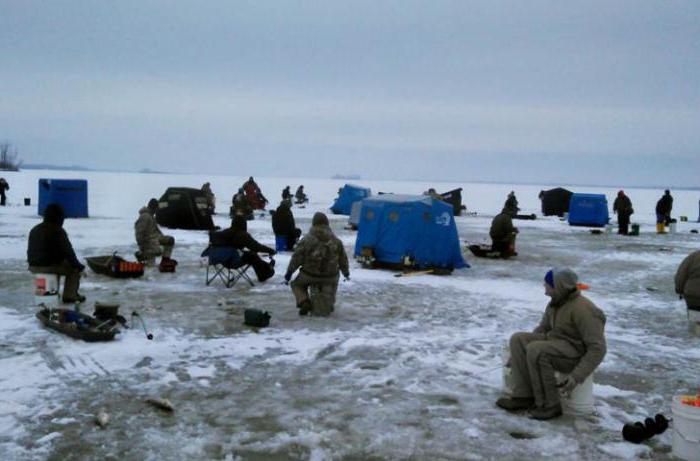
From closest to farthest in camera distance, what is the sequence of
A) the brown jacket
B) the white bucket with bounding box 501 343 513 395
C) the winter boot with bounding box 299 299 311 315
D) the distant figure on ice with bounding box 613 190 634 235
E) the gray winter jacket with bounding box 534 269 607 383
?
the gray winter jacket with bounding box 534 269 607 383, the white bucket with bounding box 501 343 513 395, the brown jacket, the winter boot with bounding box 299 299 311 315, the distant figure on ice with bounding box 613 190 634 235

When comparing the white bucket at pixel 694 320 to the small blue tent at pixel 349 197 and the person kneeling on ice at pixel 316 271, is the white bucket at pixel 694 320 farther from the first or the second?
the small blue tent at pixel 349 197

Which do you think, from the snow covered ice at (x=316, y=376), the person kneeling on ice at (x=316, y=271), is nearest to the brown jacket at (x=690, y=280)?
the snow covered ice at (x=316, y=376)

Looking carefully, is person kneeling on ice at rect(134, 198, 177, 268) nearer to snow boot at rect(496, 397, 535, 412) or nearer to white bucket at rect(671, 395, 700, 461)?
snow boot at rect(496, 397, 535, 412)

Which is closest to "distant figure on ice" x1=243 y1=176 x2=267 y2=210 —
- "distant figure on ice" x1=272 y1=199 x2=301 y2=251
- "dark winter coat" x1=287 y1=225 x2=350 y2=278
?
"distant figure on ice" x1=272 y1=199 x2=301 y2=251

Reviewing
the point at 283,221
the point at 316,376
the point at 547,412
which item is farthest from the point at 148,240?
the point at 547,412

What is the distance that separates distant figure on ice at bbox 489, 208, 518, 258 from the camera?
16.2 meters

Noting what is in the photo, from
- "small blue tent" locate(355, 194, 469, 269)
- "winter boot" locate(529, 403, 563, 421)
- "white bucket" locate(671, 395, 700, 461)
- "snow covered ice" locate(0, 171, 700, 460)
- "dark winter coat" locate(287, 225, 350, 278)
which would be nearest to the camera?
"white bucket" locate(671, 395, 700, 461)

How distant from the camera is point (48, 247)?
8641 mm

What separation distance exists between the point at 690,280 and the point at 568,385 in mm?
3908

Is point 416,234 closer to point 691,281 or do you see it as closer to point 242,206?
point 691,281

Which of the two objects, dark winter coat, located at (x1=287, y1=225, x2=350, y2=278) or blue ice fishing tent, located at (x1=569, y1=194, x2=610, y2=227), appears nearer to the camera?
dark winter coat, located at (x1=287, y1=225, x2=350, y2=278)

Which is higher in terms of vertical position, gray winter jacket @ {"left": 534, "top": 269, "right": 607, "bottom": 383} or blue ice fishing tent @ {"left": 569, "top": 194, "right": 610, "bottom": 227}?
blue ice fishing tent @ {"left": 569, "top": 194, "right": 610, "bottom": 227}

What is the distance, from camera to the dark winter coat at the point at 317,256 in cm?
912

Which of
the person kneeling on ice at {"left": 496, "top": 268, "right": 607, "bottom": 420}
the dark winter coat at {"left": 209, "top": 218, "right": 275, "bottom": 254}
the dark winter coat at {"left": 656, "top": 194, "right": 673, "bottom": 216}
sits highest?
the dark winter coat at {"left": 656, "top": 194, "right": 673, "bottom": 216}
